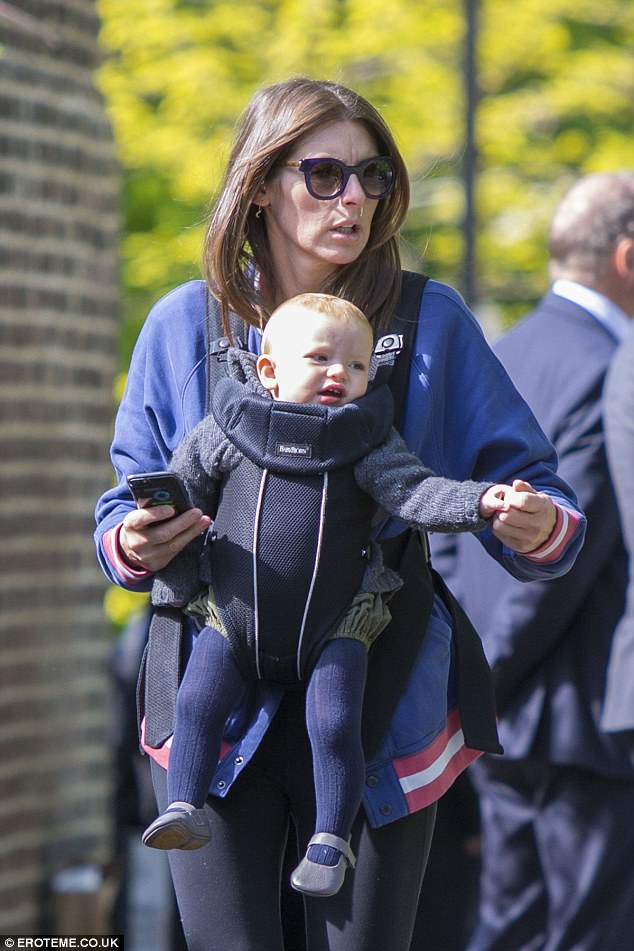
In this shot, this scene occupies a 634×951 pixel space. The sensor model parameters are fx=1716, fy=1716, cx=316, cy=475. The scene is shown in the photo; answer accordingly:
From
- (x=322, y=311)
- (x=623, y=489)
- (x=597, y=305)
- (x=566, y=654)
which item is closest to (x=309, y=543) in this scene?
(x=322, y=311)

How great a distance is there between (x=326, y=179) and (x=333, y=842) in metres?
1.09

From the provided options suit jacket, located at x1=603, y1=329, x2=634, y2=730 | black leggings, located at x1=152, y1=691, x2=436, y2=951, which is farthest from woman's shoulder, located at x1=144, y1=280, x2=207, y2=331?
suit jacket, located at x1=603, y1=329, x2=634, y2=730

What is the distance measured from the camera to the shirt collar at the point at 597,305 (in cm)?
516

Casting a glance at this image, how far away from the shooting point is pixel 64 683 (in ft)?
18.6

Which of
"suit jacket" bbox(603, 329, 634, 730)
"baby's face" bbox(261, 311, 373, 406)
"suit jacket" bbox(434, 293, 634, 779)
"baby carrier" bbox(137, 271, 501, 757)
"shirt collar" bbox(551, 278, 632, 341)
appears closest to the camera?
"baby's face" bbox(261, 311, 373, 406)

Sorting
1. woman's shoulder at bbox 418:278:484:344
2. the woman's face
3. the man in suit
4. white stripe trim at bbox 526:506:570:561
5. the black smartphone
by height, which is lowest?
the man in suit

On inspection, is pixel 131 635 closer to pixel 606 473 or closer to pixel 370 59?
pixel 606 473

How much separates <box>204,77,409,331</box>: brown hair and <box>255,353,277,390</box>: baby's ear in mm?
156

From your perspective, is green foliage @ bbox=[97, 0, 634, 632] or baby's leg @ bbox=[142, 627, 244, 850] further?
green foliage @ bbox=[97, 0, 634, 632]

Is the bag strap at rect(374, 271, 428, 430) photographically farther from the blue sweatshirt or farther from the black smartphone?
the black smartphone

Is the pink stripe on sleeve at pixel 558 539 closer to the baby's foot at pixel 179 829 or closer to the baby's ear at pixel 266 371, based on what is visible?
the baby's ear at pixel 266 371

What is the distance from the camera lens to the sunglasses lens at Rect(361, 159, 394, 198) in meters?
2.89

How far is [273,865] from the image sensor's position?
2793 mm

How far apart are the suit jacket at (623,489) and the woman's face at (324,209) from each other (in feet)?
6.20
